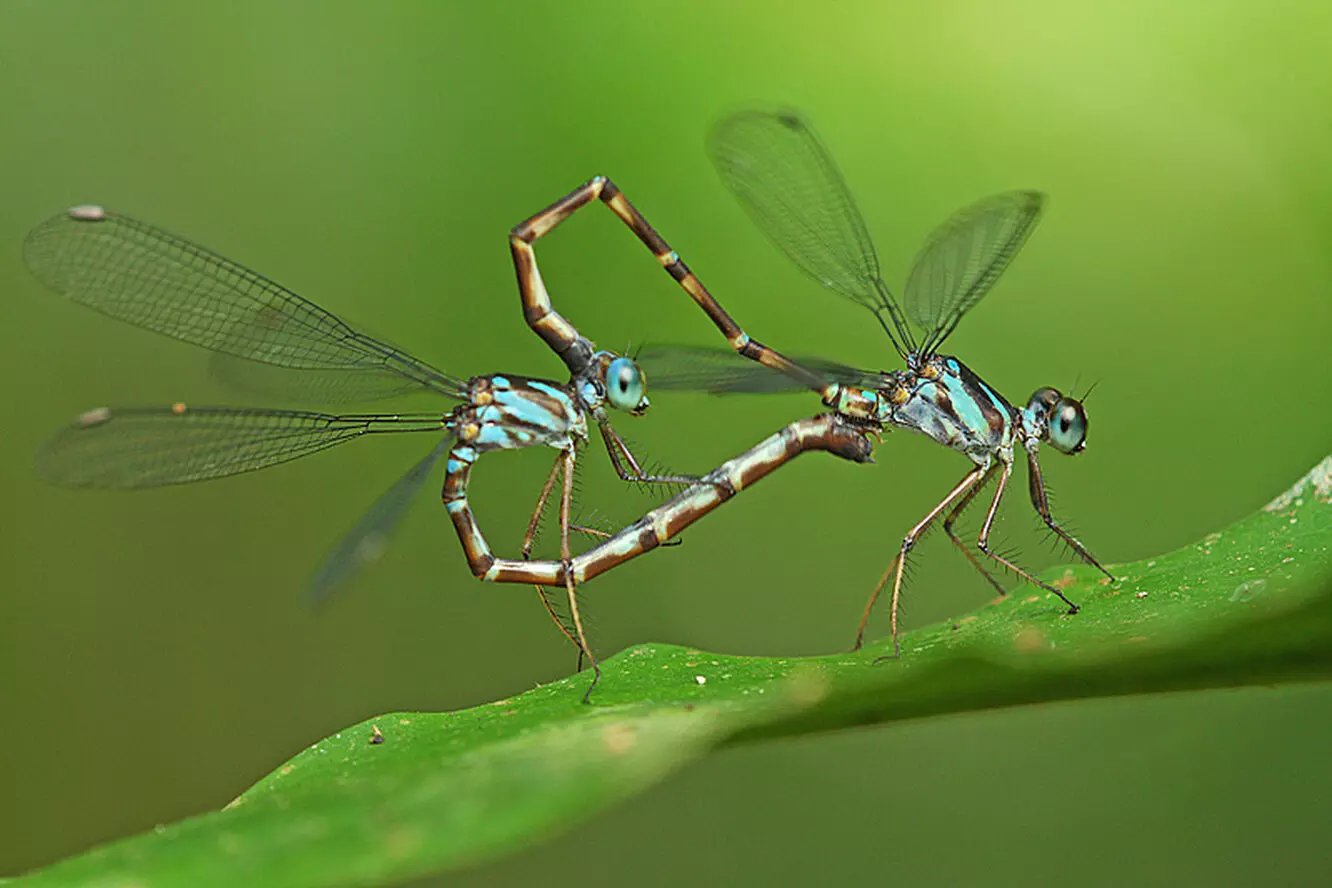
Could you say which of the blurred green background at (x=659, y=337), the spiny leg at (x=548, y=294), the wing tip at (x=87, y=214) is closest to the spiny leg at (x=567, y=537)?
the spiny leg at (x=548, y=294)

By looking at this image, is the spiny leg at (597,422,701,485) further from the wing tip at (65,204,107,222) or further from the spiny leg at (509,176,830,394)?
the wing tip at (65,204,107,222)

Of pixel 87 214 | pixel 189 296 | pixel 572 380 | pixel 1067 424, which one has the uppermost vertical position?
pixel 87 214

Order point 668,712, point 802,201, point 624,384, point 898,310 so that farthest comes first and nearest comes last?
point 802,201
point 898,310
point 624,384
point 668,712

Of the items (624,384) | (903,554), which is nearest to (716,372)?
(624,384)

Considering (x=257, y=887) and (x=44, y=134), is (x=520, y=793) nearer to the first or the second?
(x=257, y=887)

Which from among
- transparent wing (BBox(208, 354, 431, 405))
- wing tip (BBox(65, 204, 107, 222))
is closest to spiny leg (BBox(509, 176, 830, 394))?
transparent wing (BBox(208, 354, 431, 405))

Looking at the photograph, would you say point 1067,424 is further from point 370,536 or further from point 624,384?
point 370,536

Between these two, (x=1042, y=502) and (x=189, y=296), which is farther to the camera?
(x=189, y=296)

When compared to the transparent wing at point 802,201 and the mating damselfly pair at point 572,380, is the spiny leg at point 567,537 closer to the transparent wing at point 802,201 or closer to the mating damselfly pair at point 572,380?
the mating damselfly pair at point 572,380
